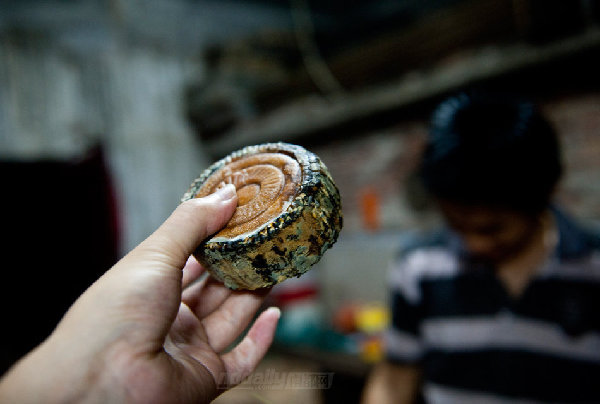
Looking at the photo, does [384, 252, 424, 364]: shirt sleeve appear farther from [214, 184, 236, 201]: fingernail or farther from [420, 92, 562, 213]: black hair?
[214, 184, 236, 201]: fingernail

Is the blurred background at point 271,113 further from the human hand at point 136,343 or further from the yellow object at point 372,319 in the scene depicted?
the human hand at point 136,343

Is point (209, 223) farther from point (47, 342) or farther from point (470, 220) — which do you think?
point (470, 220)

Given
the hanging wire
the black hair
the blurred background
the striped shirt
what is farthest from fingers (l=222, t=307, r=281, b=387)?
the hanging wire

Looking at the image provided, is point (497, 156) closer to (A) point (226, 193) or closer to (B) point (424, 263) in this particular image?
(B) point (424, 263)

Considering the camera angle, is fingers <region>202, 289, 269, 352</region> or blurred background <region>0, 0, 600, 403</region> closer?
fingers <region>202, 289, 269, 352</region>

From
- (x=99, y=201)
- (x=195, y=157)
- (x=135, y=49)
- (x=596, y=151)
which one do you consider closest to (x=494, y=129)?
(x=596, y=151)
